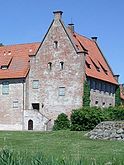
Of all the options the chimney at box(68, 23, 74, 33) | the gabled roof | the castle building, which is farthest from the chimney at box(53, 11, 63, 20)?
the chimney at box(68, 23, 74, 33)

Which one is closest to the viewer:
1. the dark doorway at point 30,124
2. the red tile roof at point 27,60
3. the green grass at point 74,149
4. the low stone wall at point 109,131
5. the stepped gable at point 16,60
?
the green grass at point 74,149

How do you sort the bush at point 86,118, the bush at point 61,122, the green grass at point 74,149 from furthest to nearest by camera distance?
1. the bush at point 61,122
2. the bush at point 86,118
3. the green grass at point 74,149

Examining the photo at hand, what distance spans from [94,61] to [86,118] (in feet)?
58.7

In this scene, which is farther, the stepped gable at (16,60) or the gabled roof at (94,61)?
the stepped gable at (16,60)

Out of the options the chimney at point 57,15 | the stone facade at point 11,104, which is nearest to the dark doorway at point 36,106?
the stone facade at point 11,104

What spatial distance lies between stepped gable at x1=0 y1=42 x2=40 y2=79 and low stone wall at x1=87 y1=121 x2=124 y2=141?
25.6 m

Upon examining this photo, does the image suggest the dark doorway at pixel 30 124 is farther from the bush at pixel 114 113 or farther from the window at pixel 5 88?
the bush at pixel 114 113

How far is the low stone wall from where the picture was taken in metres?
32.4

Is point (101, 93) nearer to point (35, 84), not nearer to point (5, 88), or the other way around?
point (35, 84)

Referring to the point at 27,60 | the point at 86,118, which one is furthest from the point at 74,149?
the point at 27,60

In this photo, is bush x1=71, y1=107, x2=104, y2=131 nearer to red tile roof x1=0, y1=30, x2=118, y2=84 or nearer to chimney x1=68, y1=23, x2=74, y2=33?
red tile roof x1=0, y1=30, x2=118, y2=84

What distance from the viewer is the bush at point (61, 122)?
53.6 metres

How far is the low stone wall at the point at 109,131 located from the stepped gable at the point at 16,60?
25.6m

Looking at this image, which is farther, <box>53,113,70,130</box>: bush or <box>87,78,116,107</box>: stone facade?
<box>87,78,116,107</box>: stone facade
